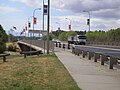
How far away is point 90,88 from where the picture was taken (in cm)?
1193

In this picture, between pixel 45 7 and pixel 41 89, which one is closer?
pixel 41 89

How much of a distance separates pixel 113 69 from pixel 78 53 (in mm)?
16407

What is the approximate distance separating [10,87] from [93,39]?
4181 inches

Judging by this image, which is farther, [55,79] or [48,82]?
[55,79]

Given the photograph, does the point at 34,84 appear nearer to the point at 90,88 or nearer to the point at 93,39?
the point at 90,88

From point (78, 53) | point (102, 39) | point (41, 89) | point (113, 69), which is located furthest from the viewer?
point (102, 39)

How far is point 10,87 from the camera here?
471 inches

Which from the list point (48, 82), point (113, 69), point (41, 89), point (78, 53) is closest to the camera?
point (41, 89)

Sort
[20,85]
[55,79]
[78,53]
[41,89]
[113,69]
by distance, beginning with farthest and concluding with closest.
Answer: [78,53], [113,69], [55,79], [20,85], [41,89]

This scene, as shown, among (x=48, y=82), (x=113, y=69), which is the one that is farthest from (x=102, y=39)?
(x=48, y=82)

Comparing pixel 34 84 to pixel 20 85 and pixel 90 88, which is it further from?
pixel 90 88

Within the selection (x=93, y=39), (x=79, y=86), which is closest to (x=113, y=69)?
(x=79, y=86)

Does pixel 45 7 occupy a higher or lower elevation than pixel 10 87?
higher

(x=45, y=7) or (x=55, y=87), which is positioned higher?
(x=45, y=7)
